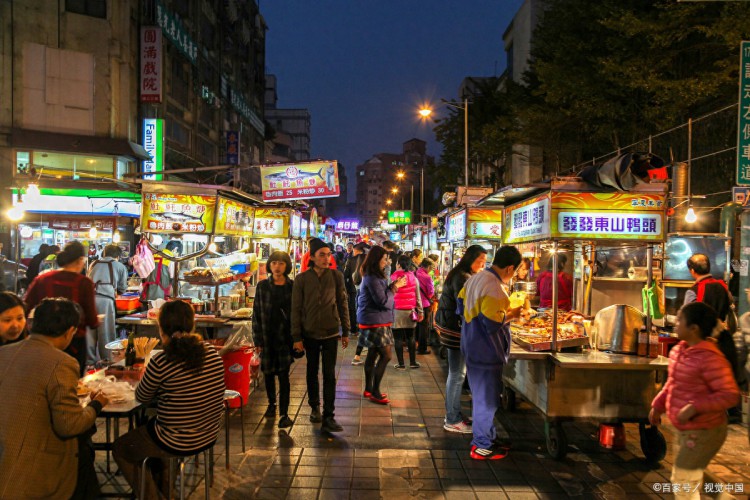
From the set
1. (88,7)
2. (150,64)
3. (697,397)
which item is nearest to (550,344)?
(697,397)

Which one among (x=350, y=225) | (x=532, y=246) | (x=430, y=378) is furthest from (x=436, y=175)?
(x=430, y=378)

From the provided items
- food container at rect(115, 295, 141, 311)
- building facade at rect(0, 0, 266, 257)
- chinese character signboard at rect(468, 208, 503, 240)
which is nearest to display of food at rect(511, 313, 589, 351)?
chinese character signboard at rect(468, 208, 503, 240)

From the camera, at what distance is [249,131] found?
141ft

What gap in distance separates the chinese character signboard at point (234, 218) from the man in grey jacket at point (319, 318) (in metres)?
2.25

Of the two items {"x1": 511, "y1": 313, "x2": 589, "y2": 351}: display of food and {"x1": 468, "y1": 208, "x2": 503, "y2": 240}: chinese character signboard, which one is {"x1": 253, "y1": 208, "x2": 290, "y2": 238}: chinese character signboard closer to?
{"x1": 468, "y1": 208, "x2": 503, "y2": 240}: chinese character signboard

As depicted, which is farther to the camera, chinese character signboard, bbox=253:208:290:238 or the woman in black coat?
chinese character signboard, bbox=253:208:290:238

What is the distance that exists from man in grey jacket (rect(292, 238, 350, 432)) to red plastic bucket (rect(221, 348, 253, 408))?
0.86 m

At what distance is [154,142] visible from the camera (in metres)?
20.7

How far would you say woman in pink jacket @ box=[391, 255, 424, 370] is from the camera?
378 inches

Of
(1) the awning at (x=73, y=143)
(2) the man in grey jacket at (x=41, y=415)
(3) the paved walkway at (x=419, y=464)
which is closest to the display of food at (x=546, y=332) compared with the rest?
(3) the paved walkway at (x=419, y=464)

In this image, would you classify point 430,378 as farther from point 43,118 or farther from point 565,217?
point 43,118

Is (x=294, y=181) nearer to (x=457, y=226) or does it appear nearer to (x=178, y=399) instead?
(x=457, y=226)

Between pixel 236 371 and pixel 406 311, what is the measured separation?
148 inches

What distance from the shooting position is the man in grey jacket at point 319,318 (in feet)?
20.7
